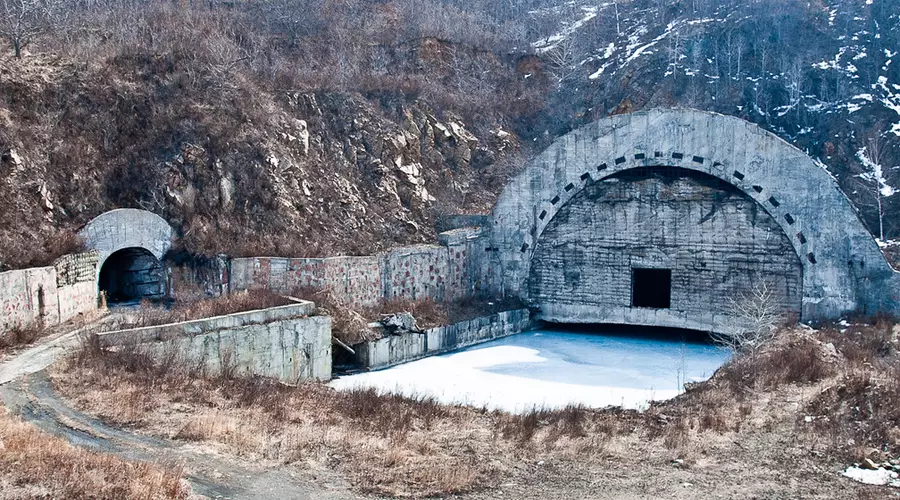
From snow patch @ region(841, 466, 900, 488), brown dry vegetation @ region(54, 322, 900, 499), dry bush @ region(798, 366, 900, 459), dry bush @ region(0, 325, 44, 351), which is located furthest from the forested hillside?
snow patch @ region(841, 466, 900, 488)

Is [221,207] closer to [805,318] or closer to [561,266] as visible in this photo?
[561,266]

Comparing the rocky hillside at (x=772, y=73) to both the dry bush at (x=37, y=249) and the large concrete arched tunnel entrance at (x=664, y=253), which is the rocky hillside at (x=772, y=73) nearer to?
the large concrete arched tunnel entrance at (x=664, y=253)

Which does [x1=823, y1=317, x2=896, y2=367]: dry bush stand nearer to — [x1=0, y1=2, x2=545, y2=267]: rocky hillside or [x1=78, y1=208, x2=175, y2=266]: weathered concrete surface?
[x1=0, y1=2, x2=545, y2=267]: rocky hillside

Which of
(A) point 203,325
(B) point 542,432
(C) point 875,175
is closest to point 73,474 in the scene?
(B) point 542,432

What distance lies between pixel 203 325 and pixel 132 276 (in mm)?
8422

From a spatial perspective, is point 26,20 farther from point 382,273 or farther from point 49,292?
point 382,273

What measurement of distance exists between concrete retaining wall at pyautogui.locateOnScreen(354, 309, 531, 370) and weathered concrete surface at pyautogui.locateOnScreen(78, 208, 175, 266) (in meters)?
7.89

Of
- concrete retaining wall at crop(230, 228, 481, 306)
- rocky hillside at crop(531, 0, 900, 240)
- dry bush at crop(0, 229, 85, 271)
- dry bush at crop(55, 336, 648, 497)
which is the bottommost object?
dry bush at crop(55, 336, 648, 497)

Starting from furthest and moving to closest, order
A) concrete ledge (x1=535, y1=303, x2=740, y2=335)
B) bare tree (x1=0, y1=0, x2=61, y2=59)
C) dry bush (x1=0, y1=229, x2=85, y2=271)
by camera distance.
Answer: bare tree (x1=0, y1=0, x2=61, y2=59), concrete ledge (x1=535, y1=303, x2=740, y2=335), dry bush (x1=0, y1=229, x2=85, y2=271)

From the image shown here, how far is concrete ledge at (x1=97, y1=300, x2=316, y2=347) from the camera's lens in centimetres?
1745

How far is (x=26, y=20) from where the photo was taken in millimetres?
33812

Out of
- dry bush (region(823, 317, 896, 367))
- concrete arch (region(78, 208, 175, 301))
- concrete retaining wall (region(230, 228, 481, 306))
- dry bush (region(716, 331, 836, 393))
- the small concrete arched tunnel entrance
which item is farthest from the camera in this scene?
the small concrete arched tunnel entrance

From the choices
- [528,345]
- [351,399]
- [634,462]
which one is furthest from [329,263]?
[634,462]

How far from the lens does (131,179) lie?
90.1ft
